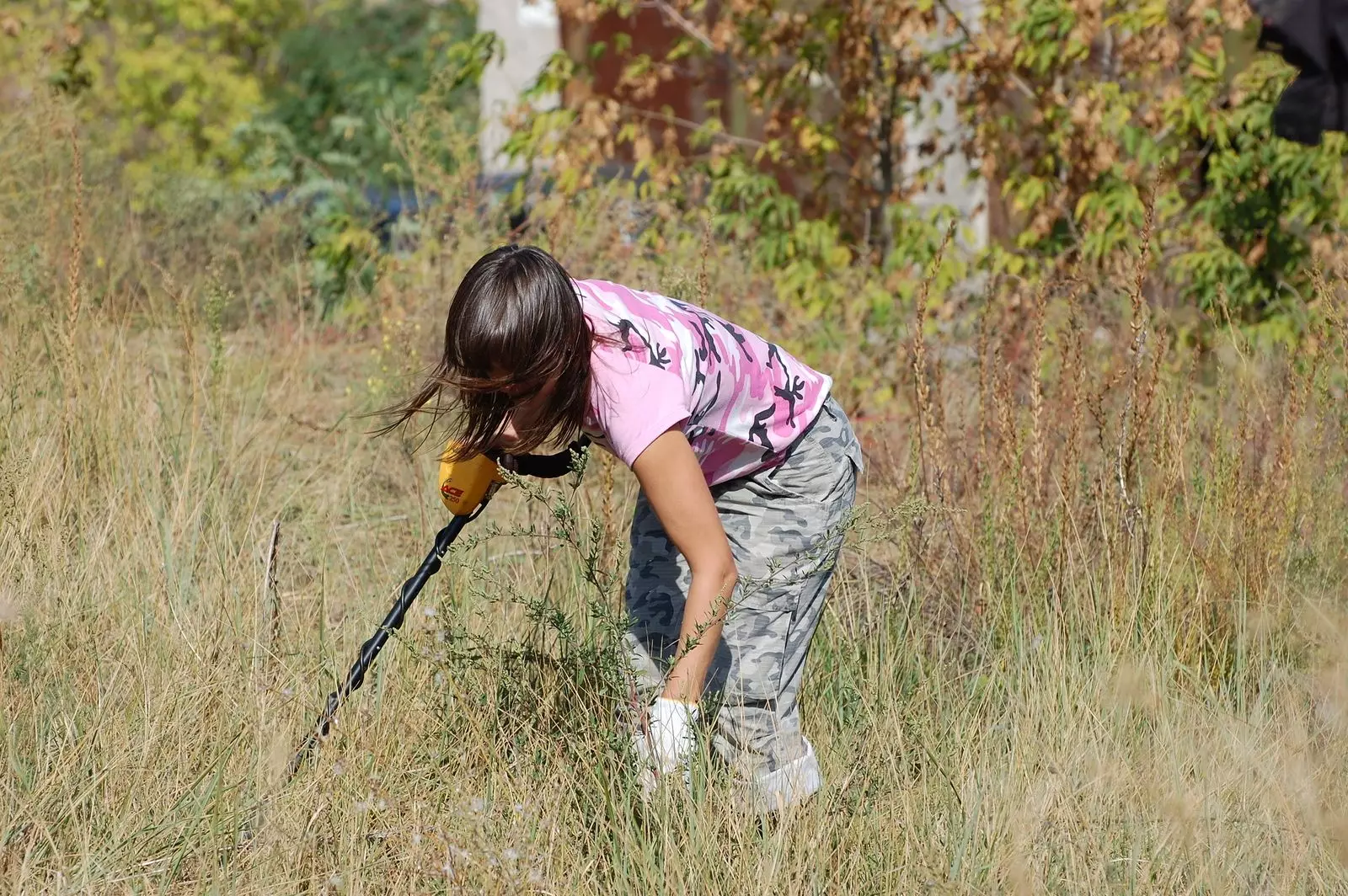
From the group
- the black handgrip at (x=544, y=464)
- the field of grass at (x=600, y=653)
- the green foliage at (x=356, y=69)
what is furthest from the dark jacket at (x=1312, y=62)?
the green foliage at (x=356, y=69)

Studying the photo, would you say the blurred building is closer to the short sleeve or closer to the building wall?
the building wall

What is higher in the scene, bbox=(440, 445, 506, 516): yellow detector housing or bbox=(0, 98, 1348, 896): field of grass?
bbox=(440, 445, 506, 516): yellow detector housing

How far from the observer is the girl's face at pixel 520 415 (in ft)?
7.82

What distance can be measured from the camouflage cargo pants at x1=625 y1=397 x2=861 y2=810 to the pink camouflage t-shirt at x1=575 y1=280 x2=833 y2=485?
7cm

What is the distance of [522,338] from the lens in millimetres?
2334

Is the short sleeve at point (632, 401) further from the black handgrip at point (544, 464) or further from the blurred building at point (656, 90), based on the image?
the blurred building at point (656, 90)

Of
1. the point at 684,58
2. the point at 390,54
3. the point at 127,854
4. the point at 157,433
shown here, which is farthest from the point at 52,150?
the point at 390,54

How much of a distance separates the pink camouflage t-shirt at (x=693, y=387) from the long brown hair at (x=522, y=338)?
0.22 ft

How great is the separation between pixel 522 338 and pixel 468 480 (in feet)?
1.59

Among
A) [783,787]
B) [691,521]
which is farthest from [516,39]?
[691,521]

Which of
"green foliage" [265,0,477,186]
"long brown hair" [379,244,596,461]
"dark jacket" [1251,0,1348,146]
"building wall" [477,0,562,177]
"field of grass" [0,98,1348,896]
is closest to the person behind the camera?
"long brown hair" [379,244,596,461]

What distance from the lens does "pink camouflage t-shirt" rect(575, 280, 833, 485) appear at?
2395mm

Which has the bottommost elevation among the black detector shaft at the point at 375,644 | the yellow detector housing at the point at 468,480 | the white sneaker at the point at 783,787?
Result: the white sneaker at the point at 783,787

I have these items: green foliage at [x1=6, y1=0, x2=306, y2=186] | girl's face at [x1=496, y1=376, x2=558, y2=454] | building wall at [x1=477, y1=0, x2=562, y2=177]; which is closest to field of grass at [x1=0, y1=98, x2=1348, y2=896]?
girl's face at [x1=496, y1=376, x2=558, y2=454]
